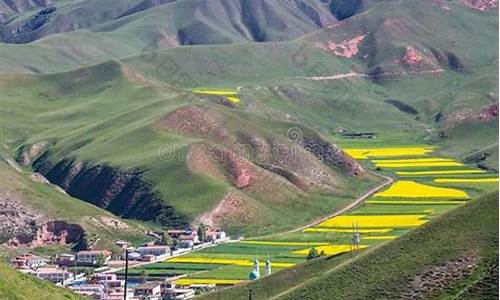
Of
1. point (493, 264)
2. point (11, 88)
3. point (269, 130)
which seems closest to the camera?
point (493, 264)

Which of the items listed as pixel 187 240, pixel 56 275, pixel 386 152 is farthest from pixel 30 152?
pixel 56 275

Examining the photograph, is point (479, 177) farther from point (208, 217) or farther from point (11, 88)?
point (11, 88)

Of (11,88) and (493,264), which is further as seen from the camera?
(11,88)

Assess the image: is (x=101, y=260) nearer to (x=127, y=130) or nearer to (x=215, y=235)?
(x=215, y=235)

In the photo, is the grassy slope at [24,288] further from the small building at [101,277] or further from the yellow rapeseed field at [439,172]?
the yellow rapeseed field at [439,172]

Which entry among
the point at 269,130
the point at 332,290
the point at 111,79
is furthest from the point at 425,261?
the point at 111,79

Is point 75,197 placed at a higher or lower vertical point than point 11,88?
lower

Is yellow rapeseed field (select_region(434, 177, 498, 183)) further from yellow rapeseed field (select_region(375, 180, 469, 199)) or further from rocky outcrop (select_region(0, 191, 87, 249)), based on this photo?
rocky outcrop (select_region(0, 191, 87, 249))

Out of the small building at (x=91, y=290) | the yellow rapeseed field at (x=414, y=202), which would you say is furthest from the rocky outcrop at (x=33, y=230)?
the yellow rapeseed field at (x=414, y=202)

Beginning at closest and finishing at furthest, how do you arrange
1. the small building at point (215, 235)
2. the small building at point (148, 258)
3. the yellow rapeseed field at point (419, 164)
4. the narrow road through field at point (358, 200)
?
the small building at point (148, 258) < the small building at point (215, 235) < the narrow road through field at point (358, 200) < the yellow rapeseed field at point (419, 164)
